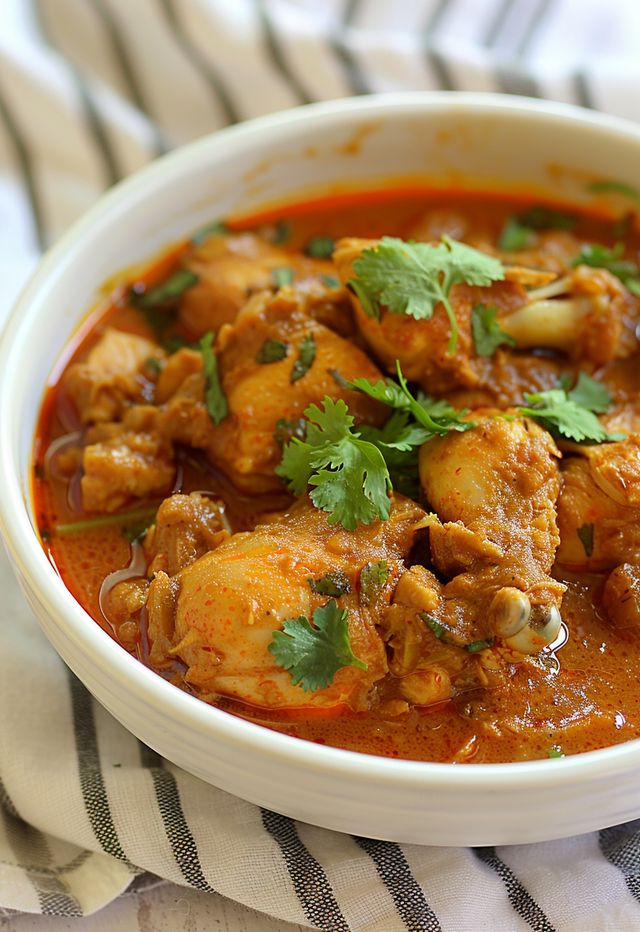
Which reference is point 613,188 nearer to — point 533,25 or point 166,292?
point 533,25

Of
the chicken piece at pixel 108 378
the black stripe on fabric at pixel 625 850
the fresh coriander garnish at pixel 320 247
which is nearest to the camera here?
the black stripe on fabric at pixel 625 850

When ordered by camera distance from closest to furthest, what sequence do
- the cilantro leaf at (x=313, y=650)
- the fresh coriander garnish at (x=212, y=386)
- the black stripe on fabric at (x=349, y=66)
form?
1. the cilantro leaf at (x=313, y=650)
2. the fresh coriander garnish at (x=212, y=386)
3. the black stripe on fabric at (x=349, y=66)

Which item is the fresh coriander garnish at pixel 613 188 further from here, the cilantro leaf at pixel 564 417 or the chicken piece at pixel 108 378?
the chicken piece at pixel 108 378

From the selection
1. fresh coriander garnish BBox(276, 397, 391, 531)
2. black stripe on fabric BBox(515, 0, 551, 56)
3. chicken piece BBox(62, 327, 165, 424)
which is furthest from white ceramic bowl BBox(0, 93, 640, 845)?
black stripe on fabric BBox(515, 0, 551, 56)

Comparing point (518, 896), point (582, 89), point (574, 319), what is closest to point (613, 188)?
point (582, 89)

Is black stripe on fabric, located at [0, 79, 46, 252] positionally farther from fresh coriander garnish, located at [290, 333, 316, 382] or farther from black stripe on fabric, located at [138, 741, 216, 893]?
black stripe on fabric, located at [138, 741, 216, 893]

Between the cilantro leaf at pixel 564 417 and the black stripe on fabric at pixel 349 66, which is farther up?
the black stripe on fabric at pixel 349 66

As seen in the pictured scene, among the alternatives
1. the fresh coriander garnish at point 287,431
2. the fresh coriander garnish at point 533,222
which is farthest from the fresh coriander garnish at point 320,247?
the fresh coriander garnish at point 287,431
